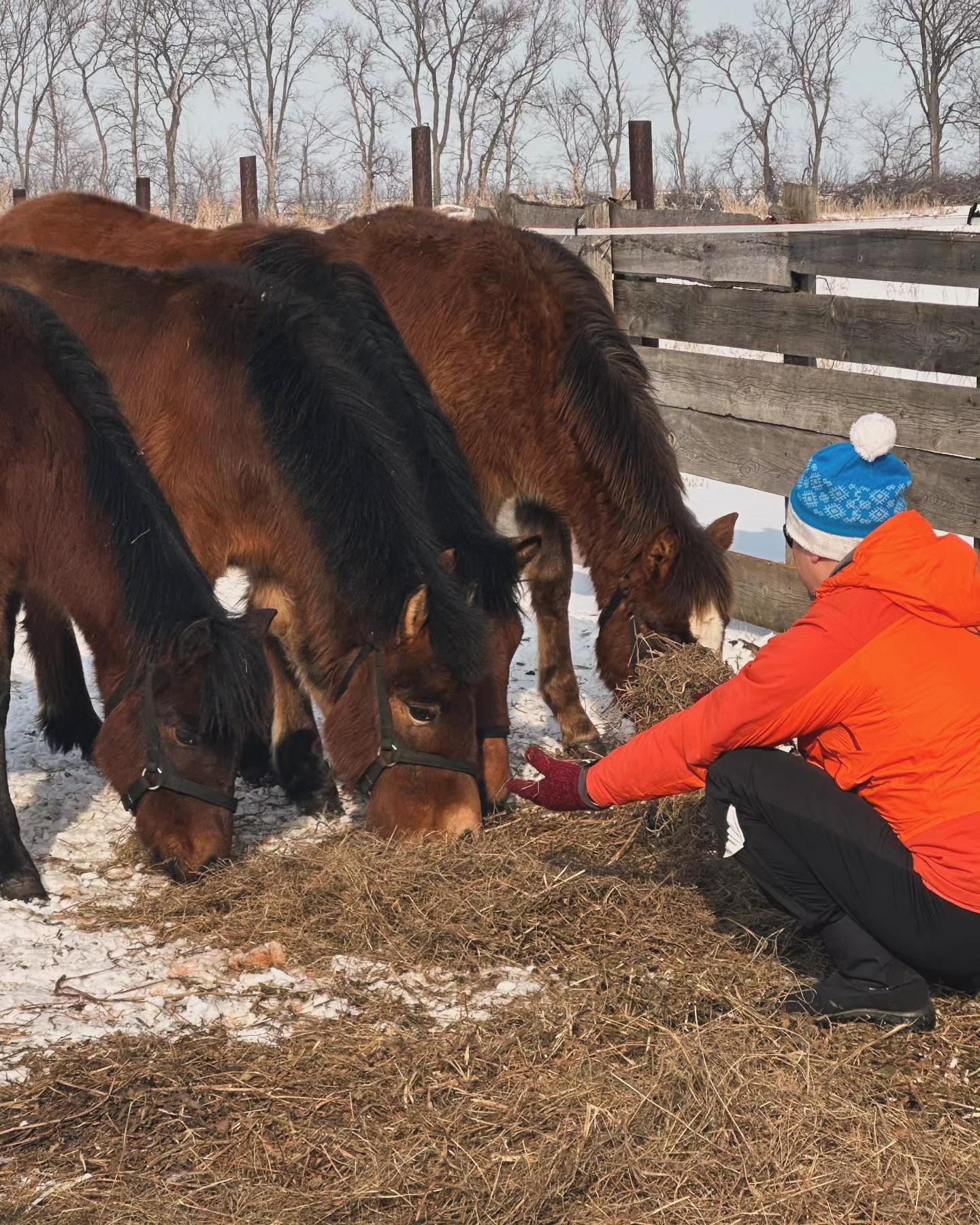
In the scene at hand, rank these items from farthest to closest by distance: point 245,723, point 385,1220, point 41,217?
point 41,217
point 245,723
point 385,1220

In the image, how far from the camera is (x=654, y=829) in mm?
4188

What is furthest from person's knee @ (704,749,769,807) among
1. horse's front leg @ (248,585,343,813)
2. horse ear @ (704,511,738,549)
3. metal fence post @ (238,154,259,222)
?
metal fence post @ (238,154,259,222)

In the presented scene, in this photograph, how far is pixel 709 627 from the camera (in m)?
4.59

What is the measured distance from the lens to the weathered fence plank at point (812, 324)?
5672 mm

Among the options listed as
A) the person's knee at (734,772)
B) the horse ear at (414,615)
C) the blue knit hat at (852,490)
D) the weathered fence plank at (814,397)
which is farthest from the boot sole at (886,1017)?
the weathered fence plank at (814,397)

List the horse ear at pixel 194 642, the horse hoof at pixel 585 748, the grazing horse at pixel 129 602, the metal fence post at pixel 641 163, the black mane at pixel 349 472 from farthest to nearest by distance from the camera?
the metal fence post at pixel 641 163 < the horse hoof at pixel 585 748 < the black mane at pixel 349 472 < the grazing horse at pixel 129 602 < the horse ear at pixel 194 642

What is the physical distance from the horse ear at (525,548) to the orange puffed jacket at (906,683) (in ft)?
5.15

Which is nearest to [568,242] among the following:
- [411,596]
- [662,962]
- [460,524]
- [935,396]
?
[935,396]

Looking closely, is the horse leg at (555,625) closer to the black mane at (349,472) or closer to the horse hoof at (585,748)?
the horse hoof at (585,748)

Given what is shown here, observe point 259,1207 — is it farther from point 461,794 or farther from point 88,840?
point 88,840

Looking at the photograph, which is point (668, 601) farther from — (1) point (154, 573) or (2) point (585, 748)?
(1) point (154, 573)

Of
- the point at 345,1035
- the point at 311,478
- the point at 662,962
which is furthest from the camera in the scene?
the point at 311,478

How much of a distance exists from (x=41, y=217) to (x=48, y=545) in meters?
3.04

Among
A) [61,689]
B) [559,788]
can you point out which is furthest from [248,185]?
[559,788]
